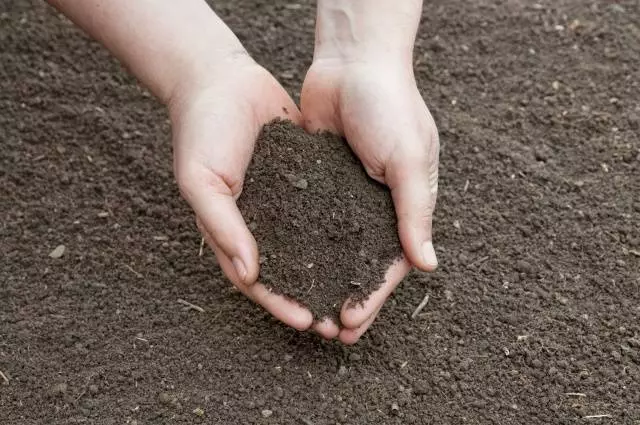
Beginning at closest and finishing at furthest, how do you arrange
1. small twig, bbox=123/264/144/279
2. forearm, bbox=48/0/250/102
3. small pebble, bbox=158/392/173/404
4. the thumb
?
1. the thumb
2. small pebble, bbox=158/392/173/404
3. forearm, bbox=48/0/250/102
4. small twig, bbox=123/264/144/279

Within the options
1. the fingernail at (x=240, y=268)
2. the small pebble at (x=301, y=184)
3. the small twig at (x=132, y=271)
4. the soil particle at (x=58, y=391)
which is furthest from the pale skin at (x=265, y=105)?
the soil particle at (x=58, y=391)

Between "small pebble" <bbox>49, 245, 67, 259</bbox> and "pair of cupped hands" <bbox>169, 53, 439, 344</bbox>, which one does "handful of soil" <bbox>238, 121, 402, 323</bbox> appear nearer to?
"pair of cupped hands" <bbox>169, 53, 439, 344</bbox>

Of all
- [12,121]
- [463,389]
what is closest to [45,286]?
[12,121]

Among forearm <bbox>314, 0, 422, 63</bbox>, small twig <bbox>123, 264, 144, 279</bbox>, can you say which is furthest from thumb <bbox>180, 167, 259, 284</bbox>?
forearm <bbox>314, 0, 422, 63</bbox>

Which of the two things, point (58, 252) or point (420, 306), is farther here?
point (58, 252)

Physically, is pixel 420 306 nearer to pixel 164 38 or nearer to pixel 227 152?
pixel 227 152

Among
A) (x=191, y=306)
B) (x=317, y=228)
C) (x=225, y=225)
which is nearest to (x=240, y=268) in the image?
(x=225, y=225)
